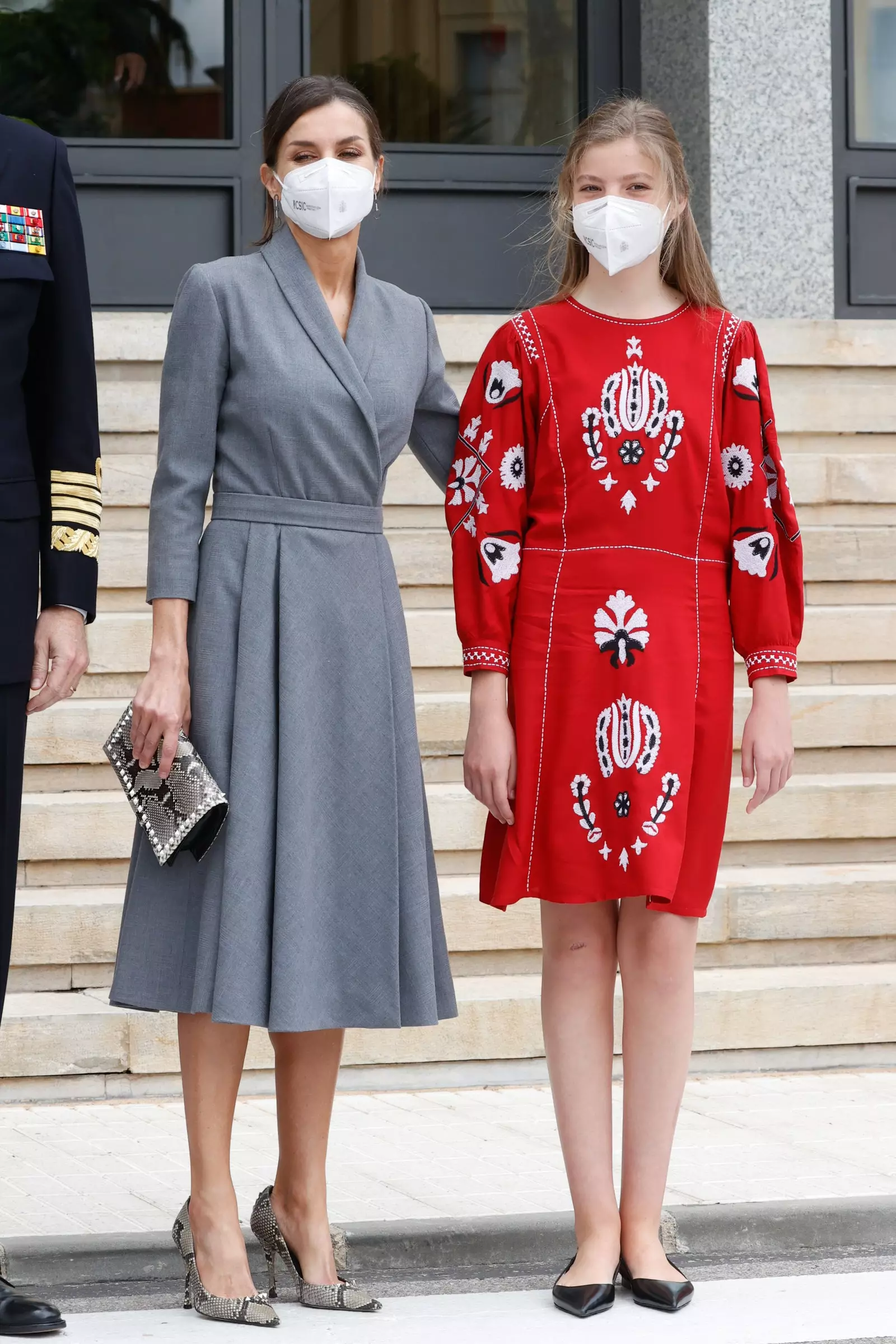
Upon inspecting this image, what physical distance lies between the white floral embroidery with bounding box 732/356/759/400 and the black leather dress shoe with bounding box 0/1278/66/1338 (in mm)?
2017

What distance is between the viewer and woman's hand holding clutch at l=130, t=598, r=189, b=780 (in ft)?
10.4

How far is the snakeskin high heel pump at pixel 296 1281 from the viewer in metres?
3.30

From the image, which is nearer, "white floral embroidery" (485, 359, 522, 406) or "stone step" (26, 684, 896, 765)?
"white floral embroidery" (485, 359, 522, 406)

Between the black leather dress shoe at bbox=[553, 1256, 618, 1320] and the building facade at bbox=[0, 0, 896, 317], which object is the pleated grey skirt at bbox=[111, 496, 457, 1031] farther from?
the building facade at bbox=[0, 0, 896, 317]

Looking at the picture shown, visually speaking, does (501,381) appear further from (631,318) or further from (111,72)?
(111,72)

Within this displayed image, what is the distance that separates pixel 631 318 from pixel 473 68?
19.4 feet

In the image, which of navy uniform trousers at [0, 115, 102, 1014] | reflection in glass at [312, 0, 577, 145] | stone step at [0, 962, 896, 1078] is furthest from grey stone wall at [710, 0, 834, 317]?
navy uniform trousers at [0, 115, 102, 1014]

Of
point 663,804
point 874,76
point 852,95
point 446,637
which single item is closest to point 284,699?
point 663,804

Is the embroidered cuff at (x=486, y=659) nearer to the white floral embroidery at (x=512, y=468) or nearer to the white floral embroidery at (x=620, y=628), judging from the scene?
the white floral embroidery at (x=620, y=628)

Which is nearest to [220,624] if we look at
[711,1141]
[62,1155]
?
[62,1155]

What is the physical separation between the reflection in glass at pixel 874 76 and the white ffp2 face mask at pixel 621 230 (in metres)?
5.46

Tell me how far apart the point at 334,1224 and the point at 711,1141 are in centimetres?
109

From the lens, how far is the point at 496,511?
3.30m

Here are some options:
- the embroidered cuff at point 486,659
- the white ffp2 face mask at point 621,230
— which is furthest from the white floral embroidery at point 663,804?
the white ffp2 face mask at point 621,230
